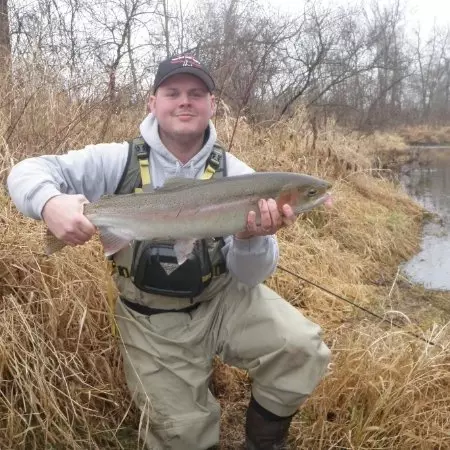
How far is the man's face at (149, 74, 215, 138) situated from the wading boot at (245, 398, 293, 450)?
57.6 inches

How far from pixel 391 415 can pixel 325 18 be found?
17427 mm

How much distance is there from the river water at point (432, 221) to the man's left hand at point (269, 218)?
4032 millimetres

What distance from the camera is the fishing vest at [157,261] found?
2566 mm

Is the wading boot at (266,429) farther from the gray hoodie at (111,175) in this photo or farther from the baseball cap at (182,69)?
the baseball cap at (182,69)

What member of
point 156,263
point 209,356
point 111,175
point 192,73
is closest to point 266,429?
point 209,356

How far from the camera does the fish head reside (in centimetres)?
234

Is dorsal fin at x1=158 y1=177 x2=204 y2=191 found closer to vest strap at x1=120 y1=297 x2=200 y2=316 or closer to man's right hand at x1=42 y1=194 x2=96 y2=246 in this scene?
man's right hand at x1=42 y1=194 x2=96 y2=246

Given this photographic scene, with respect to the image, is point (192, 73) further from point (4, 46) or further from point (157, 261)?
point (4, 46)

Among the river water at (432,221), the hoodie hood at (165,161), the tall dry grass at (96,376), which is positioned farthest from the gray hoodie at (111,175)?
the river water at (432,221)

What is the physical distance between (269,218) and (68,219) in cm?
85

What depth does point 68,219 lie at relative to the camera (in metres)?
2.17

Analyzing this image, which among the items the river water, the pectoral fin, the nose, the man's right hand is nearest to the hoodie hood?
the nose

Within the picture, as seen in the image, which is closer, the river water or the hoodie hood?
the hoodie hood

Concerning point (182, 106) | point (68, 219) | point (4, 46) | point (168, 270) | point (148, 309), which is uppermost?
point (4, 46)
